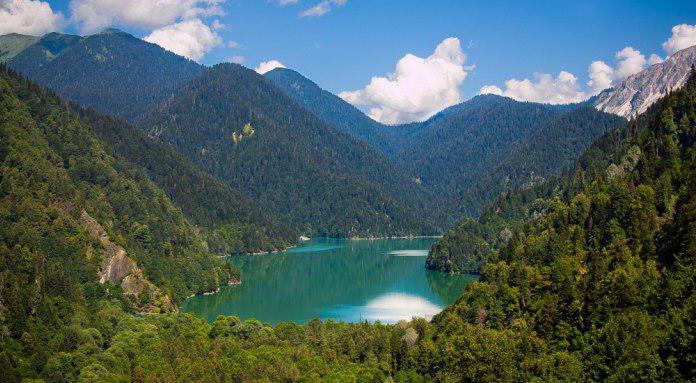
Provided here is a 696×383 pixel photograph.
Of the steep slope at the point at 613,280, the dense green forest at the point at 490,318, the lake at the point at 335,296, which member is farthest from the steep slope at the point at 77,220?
the steep slope at the point at 613,280

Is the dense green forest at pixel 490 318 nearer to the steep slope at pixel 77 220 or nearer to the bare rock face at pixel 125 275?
the steep slope at pixel 77 220

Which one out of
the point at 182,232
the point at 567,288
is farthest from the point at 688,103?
the point at 182,232

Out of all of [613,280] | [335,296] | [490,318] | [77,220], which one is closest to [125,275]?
[77,220]

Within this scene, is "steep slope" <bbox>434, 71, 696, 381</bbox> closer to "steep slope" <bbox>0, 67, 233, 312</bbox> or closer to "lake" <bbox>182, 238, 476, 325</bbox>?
"lake" <bbox>182, 238, 476, 325</bbox>

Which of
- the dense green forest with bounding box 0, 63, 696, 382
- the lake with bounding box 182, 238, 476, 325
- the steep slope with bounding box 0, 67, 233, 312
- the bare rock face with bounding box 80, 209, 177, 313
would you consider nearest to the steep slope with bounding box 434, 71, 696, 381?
the dense green forest with bounding box 0, 63, 696, 382

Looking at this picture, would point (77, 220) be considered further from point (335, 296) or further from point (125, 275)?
point (335, 296)

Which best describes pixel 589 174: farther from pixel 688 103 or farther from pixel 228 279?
pixel 228 279
